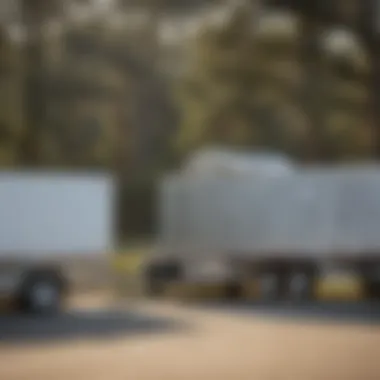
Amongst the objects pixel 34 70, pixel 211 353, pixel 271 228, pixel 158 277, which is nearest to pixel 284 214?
pixel 271 228

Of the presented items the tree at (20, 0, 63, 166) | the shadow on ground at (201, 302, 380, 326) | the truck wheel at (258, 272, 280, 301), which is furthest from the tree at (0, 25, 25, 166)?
the truck wheel at (258, 272, 280, 301)

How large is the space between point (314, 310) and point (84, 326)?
84 centimetres

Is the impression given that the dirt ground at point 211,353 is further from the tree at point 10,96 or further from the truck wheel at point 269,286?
the tree at point 10,96

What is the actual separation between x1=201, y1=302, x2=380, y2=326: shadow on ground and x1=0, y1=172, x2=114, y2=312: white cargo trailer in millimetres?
477

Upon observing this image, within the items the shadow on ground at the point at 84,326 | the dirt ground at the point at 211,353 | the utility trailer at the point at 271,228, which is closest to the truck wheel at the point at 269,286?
the utility trailer at the point at 271,228

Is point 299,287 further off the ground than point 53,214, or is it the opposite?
point 53,214

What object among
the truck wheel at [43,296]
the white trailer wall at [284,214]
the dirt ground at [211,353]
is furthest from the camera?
the white trailer wall at [284,214]

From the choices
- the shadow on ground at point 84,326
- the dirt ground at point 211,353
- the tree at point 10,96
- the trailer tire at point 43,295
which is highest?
the tree at point 10,96

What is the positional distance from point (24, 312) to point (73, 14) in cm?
111

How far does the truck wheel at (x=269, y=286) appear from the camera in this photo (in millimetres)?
3744

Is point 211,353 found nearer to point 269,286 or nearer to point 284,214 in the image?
point 269,286

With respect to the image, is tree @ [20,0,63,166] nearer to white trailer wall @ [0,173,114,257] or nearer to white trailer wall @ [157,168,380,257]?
white trailer wall @ [0,173,114,257]

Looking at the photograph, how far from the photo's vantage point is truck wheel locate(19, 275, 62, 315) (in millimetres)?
3494

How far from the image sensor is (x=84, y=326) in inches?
132
